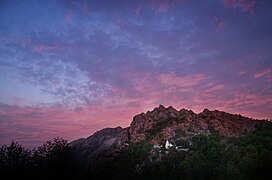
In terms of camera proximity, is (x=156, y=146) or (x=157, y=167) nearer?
(x=157, y=167)

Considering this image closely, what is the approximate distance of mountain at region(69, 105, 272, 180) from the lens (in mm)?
64188

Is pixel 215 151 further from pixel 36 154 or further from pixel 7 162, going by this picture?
pixel 7 162

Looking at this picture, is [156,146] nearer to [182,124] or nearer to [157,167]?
[182,124]

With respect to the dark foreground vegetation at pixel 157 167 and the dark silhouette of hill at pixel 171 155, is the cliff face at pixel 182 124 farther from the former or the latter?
the dark foreground vegetation at pixel 157 167

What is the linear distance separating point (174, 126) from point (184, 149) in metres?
40.1

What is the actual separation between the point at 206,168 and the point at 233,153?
53.4ft

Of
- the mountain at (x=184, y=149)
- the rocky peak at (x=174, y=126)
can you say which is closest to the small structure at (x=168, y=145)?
the mountain at (x=184, y=149)

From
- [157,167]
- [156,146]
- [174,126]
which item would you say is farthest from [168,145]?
[157,167]

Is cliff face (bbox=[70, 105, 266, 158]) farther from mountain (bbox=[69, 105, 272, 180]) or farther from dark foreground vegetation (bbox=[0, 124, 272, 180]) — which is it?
dark foreground vegetation (bbox=[0, 124, 272, 180])

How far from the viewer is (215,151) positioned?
86.8m

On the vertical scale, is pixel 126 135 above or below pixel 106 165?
above

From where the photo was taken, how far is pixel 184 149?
115000mm

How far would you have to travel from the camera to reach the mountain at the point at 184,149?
6419cm


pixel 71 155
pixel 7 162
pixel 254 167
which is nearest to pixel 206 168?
pixel 254 167
